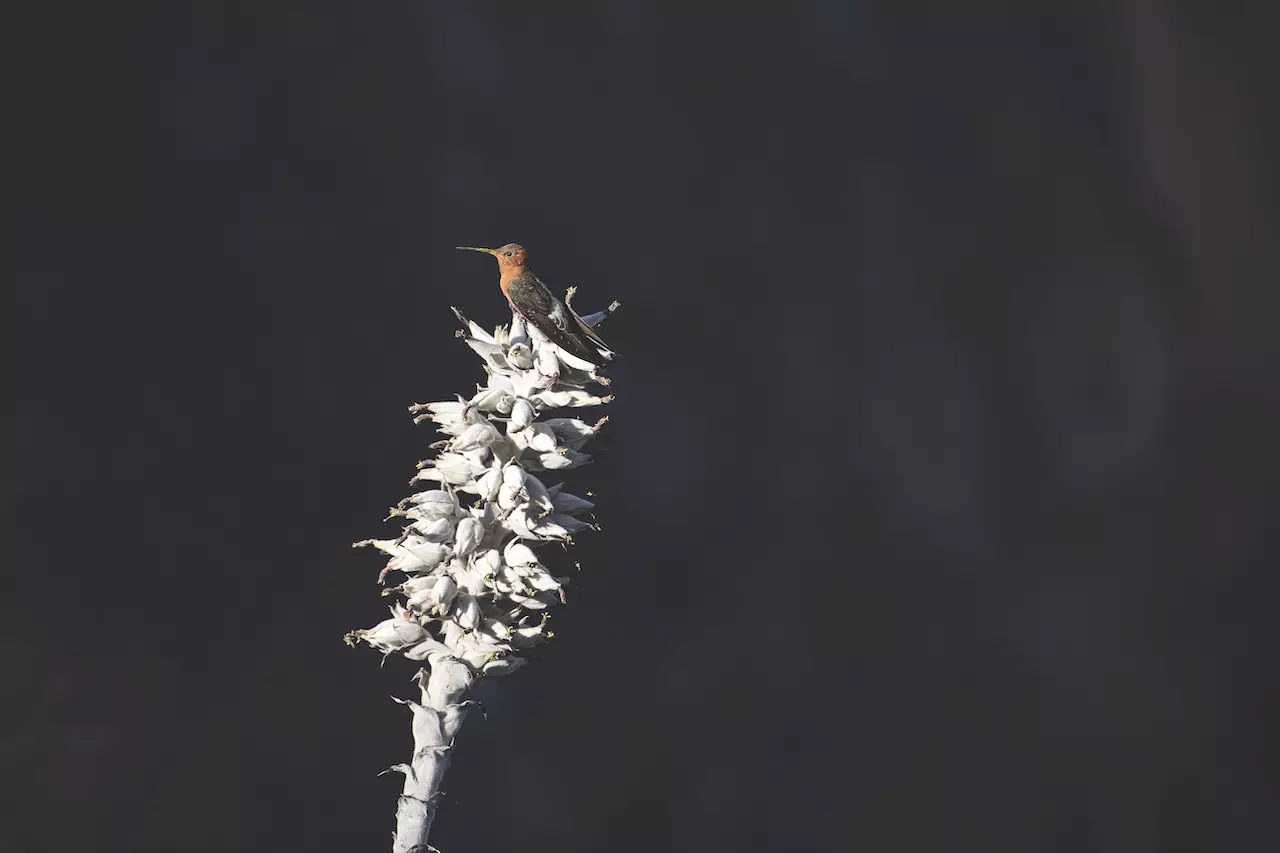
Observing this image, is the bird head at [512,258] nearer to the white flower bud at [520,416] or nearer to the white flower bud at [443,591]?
the white flower bud at [520,416]

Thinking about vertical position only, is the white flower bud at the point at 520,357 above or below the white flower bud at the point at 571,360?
above

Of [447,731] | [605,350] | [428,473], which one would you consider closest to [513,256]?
[605,350]

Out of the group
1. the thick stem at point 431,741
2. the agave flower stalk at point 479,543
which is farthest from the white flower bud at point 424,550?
the thick stem at point 431,741

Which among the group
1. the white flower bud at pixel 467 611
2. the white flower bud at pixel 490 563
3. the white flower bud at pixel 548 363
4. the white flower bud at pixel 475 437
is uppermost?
the white flower bud at pixel 548 363

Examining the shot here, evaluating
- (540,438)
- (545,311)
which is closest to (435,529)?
(540,438)

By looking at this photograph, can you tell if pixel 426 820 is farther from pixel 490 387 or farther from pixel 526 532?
pixel 490 387

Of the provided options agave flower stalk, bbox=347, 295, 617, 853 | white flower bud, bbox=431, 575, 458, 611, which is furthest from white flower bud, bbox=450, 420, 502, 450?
white flower bud, bbox=431, 575, 458, 611

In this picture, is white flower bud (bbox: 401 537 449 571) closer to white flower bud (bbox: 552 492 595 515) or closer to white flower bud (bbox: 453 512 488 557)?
white flower bud (bbox: 453 512 488 557)
